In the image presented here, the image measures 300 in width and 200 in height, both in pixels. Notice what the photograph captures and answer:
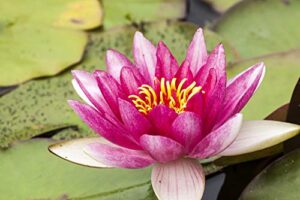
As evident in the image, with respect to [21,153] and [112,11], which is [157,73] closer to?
[21,153]

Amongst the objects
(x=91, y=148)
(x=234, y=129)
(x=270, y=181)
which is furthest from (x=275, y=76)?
(x=91, y=148)

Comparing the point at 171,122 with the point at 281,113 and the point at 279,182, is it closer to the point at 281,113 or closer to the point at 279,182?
the point at 279,182

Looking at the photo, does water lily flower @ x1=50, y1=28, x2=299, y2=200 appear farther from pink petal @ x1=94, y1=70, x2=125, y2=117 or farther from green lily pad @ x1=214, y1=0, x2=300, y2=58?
green lily pad @ x1=214, y1=0, x2=300, y2=58

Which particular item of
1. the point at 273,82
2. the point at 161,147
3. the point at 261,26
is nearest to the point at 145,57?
the point at 161,147

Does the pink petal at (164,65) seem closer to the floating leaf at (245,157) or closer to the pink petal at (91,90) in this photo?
the pink petal at (91,90)

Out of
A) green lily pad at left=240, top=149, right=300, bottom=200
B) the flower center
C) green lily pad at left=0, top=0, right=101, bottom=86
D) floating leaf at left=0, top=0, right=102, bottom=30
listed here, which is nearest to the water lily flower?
the flower center
